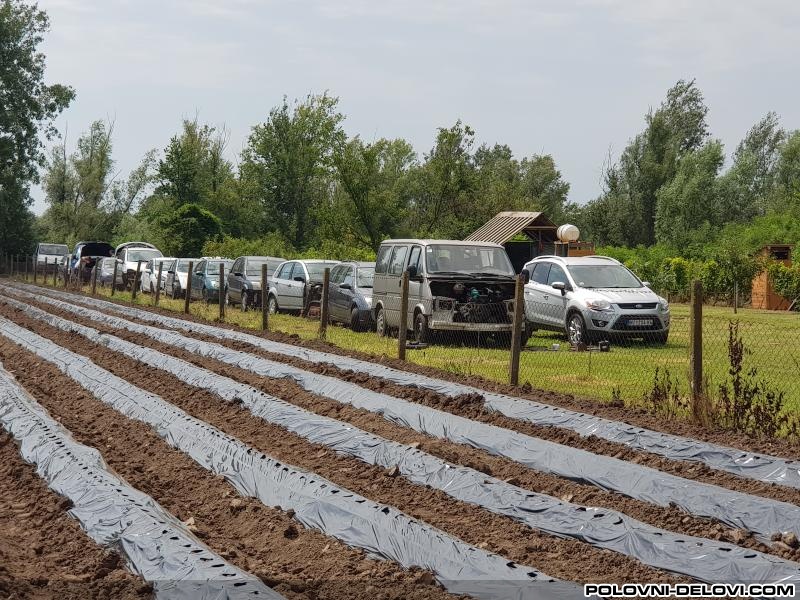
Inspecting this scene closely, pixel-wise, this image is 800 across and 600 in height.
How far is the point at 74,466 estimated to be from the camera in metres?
9.01

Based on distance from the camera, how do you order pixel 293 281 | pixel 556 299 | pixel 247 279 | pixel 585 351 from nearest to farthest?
pixel 585 351
pixel 556 299
pixel 293 281
pixel 247 279

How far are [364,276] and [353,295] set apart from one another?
80 cm

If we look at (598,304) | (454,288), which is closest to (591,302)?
(598,304)

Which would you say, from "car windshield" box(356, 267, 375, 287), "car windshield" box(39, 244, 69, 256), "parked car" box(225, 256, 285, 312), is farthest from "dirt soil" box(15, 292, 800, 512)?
"car windshield" box(39, 244, 69, 256)

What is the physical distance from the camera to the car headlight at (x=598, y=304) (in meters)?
19.0

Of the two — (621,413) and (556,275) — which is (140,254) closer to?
(556,275)

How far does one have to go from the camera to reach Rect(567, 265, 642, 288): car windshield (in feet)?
66.2

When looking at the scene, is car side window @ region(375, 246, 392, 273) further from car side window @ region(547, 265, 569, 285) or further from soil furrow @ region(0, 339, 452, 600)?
soil furrow @ region(0, 339, 452, 600)

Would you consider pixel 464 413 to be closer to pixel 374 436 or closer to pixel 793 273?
pixel 374 436

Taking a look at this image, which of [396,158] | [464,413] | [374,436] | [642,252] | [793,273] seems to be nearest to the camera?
[374,436]

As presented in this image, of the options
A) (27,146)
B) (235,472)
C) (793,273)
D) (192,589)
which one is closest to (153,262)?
(793,273)

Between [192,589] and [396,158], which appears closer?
[192,589]

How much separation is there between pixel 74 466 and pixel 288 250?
48.9 metres

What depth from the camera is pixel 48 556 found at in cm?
704
